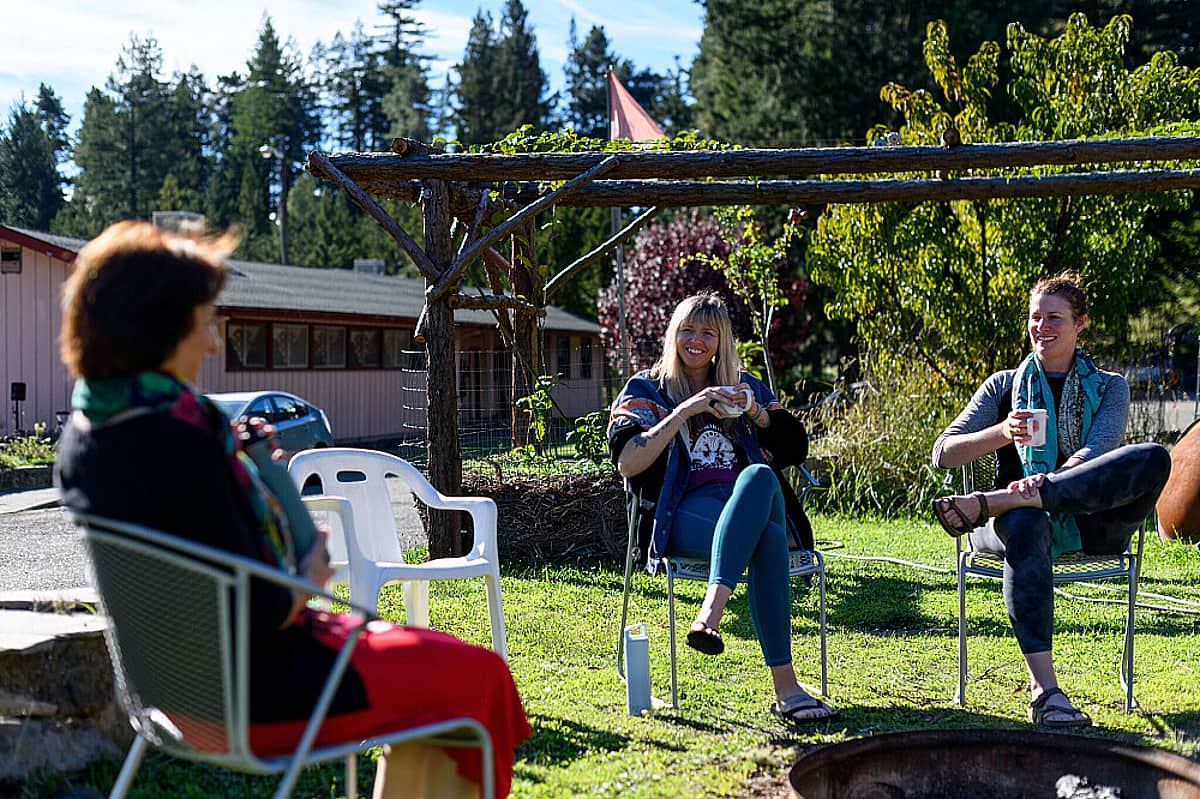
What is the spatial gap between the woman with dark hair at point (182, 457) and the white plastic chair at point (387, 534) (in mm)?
1579

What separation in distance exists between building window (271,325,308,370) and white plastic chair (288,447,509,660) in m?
16.4

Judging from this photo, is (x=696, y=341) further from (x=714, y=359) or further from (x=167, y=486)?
(x=167, y=486)

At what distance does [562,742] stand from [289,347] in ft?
59.2

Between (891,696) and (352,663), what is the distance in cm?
261

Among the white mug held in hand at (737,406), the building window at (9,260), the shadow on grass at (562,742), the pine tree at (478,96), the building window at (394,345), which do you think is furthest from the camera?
the pine tree at (478,96)

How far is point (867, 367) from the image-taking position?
10.9 metres

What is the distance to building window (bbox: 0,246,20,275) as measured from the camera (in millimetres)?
18453

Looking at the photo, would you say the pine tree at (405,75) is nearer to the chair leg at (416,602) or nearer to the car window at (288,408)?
the car window at (288,408)

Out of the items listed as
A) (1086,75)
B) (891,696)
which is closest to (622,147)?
(891,696)

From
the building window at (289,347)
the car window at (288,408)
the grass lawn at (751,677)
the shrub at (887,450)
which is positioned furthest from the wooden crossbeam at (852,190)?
the building window at (289,347)

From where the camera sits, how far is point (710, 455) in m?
4.37

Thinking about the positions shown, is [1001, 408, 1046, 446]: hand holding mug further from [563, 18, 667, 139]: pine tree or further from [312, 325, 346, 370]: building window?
[563, 18, 667, 139]: pine tree

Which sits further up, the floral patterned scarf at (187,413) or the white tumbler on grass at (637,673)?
the floral patterned scarf at (187,413)

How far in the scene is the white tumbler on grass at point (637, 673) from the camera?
3977 millimetres
